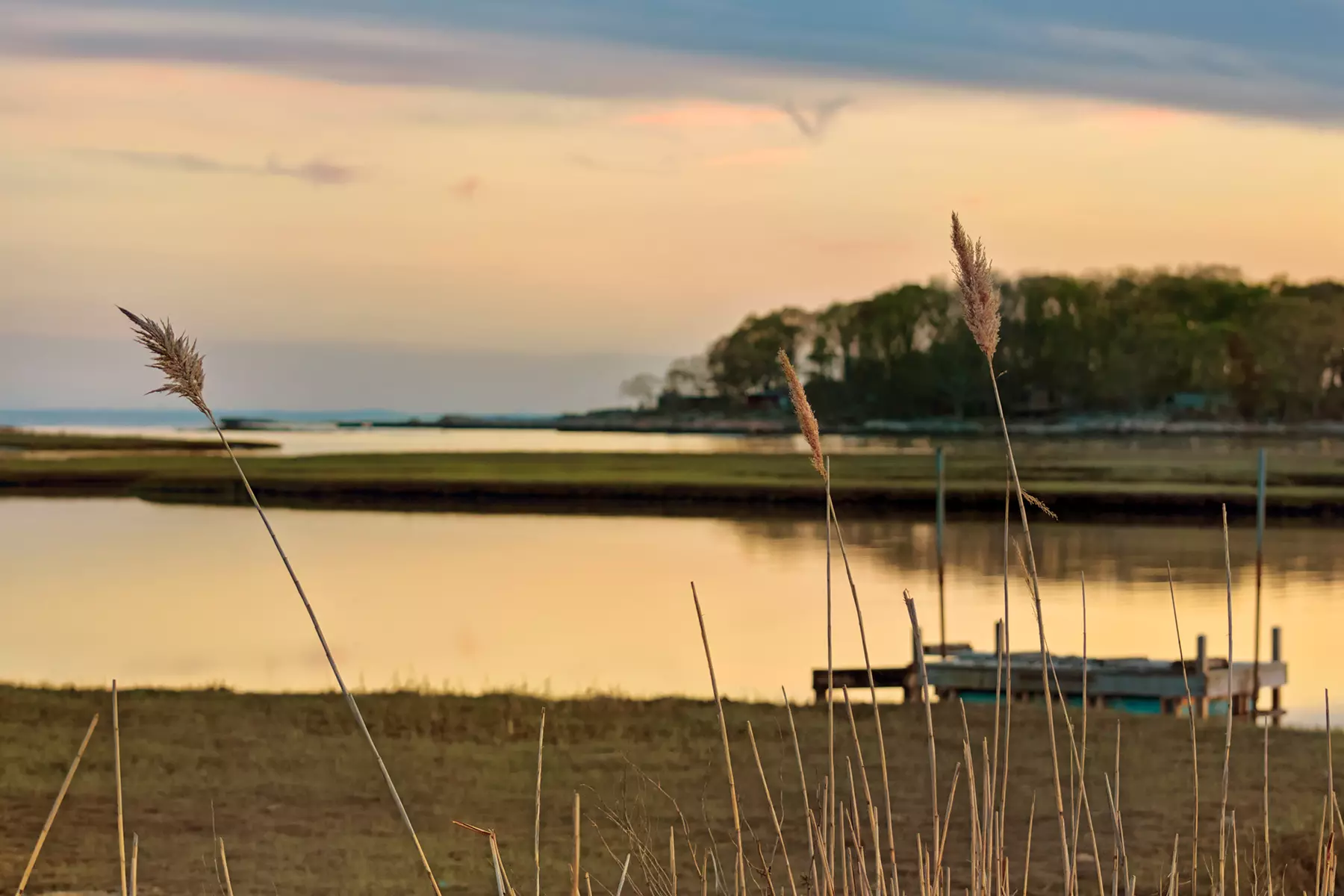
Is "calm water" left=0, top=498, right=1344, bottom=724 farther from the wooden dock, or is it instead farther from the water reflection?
the wooden dock

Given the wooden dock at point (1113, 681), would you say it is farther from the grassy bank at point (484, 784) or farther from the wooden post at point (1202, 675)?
the grassy bank at point (484, 784)

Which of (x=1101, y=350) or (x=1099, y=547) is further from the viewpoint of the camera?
(x=1101, y=350)

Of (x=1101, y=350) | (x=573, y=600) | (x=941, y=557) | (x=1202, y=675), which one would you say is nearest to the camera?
(x=1202, y=675)

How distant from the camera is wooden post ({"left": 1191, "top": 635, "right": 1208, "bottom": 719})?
1088cm

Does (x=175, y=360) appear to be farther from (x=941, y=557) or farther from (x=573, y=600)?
(x=573, y=600)

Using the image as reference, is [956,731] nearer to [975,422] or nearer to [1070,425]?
[1070,425]

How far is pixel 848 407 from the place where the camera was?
378ft

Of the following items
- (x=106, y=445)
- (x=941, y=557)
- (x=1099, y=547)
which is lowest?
(x=1099, y=547)

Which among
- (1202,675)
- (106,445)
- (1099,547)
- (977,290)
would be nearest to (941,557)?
(1202,675)

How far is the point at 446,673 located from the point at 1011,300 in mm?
92445

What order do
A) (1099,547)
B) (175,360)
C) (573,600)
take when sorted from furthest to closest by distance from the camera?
1. (1099,547)
2. (573,600)
3. (175,360)

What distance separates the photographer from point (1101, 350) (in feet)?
337

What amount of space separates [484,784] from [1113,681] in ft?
18.9

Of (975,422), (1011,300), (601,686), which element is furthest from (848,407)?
(601,686)
